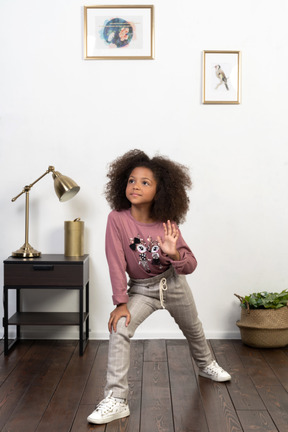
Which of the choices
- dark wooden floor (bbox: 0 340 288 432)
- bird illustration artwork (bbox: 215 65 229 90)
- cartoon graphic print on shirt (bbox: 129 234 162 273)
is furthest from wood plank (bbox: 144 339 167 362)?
bird illustration artwork (bbox: 215 65 229 90)

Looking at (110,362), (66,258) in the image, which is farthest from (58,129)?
(110,362)

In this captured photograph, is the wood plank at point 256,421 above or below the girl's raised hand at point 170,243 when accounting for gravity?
below

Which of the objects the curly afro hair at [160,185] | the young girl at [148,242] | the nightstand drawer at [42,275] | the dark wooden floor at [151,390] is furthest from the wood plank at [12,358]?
the curly afro hair at [160,185]

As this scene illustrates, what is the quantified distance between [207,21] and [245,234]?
50.4 inches

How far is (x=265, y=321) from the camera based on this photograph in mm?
3070

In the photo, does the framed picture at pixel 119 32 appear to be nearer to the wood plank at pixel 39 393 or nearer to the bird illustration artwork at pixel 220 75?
the bird illustration artwork at pixel 220 75

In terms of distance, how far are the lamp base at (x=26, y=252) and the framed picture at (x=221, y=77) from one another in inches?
51.8

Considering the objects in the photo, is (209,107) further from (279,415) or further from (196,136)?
(279,415)

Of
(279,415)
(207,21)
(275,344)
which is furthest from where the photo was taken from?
(207,21)

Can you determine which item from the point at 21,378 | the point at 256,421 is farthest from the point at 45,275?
the point at 256,421

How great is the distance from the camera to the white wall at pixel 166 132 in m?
3.28

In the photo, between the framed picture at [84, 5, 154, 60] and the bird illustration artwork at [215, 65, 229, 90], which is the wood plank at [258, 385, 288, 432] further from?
the framed picture at [84, 5, 154, 60]

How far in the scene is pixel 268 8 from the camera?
10.8 feet

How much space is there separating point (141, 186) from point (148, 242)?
0.24 m
